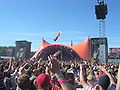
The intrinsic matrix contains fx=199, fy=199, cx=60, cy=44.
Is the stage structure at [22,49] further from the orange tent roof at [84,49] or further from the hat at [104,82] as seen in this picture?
the hat at [104,82]

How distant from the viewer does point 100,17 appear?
128ft

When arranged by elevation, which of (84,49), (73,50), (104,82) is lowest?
(104,82)

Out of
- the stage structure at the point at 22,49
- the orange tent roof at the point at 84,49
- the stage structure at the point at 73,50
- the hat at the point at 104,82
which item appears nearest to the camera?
the hat at the point at 104,82

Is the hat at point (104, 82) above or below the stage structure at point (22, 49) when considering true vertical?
below

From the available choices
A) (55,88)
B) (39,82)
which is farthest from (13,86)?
(39,82)

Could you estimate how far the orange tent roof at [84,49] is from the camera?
4762 centimetres

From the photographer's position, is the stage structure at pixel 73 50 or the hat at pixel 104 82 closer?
the hat at pixel 104 82

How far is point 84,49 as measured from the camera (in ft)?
157

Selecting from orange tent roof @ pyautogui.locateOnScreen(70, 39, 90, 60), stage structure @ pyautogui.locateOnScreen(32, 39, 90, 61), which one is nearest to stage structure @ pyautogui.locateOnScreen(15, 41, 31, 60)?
stage structure @ pyautogui.locateOnScreen(32, 39, 90, 61)

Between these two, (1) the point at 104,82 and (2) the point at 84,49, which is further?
(2) the point at 84,49

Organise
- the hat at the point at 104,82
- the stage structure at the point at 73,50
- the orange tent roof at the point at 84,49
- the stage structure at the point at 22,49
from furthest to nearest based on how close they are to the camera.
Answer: the stage structure at the point at 22,49 → the orange tent roof at the point at 84,49 → the stage structure at the point at 73,50 → the hat at the point at 104,82

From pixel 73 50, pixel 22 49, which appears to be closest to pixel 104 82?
pixel 73 50

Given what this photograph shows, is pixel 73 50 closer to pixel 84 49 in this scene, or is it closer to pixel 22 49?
pixel 84 49

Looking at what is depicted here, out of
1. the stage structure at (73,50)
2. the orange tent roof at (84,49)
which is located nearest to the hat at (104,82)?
the stage structure at (73,50)
